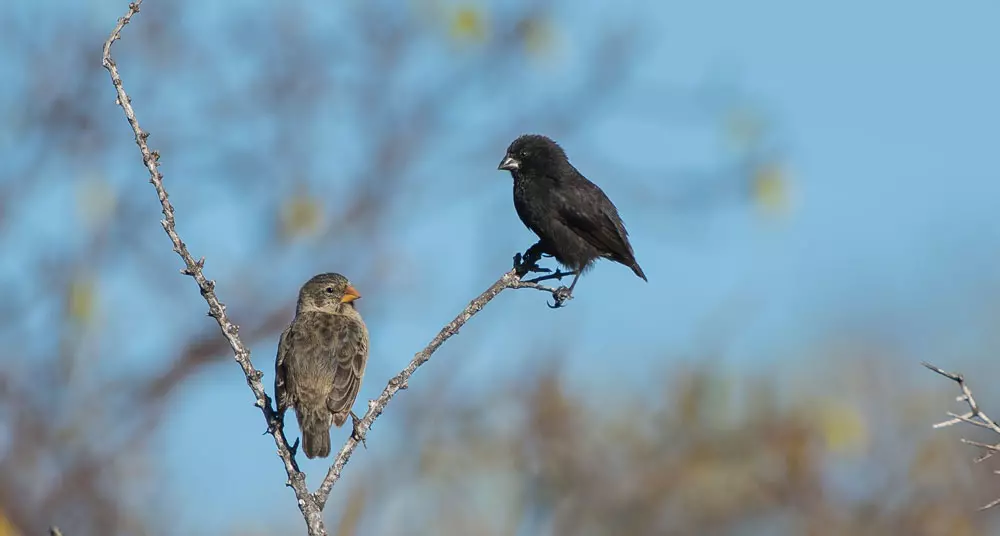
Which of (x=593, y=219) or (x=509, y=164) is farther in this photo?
(x=509, y=164)

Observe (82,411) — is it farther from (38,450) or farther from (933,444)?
(933,444)

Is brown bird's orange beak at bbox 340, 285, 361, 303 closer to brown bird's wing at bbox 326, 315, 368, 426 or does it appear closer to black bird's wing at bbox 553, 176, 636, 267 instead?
brown bird's wing at bbox 326, 315, 368, 426

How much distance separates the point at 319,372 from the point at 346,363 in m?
0.25

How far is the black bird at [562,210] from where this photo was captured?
9031 millimetres

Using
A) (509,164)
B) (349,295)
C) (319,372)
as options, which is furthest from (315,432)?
(509,164)

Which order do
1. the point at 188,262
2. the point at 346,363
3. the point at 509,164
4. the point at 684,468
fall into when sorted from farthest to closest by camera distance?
the point at 684,468, the point at 509,164, the point at 346,363, the point at 188,262

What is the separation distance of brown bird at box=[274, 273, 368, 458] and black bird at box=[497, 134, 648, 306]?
146 centimetres

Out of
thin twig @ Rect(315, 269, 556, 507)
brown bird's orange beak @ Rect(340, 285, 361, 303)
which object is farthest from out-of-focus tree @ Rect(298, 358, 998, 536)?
thin twig @ Rect(315, 269, 556, 507)

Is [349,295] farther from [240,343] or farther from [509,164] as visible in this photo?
[240,343]

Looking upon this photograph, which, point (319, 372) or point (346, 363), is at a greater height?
point (346, 363)

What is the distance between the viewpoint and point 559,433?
13586 mm

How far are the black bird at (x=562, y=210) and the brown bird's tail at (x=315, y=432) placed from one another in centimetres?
192

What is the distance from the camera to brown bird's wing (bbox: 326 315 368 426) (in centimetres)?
762

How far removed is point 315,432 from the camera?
753 cm
